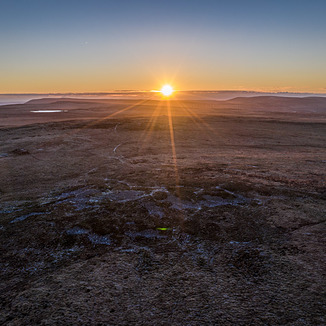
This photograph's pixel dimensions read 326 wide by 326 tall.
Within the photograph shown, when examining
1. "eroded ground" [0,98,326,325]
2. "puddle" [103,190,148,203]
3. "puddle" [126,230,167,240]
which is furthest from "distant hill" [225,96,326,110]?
"puddle" [126,230,167,240]

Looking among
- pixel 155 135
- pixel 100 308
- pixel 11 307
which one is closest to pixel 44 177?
pixel 11 307

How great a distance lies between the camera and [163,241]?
12.1 ft

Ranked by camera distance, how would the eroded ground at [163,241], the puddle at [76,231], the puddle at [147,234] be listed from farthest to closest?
the puddle at [76,231], the puddle at [147,234], the eroded ground at [163,241]

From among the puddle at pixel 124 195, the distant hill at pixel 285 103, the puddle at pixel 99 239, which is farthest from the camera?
the distant hill at pixel 285 103

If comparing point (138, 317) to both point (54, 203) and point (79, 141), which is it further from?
point (79, 141)

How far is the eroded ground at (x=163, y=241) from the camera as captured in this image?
2.45 meters

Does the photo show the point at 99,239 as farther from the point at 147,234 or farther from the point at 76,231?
the point at 147,234

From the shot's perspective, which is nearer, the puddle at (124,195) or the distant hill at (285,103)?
the puddle at (124,195)

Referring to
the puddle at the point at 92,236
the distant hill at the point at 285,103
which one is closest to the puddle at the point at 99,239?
the puddle at the point at 92,236

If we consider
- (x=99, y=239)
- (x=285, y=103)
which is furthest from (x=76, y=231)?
(x=285, y=103)

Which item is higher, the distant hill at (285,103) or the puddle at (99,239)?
the distant hill at (285,103)

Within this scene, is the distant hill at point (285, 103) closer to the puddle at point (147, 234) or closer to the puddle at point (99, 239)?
the puddle at point (147, 234)

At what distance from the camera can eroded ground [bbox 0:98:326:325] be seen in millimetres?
2449

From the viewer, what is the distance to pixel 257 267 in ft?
9.95
